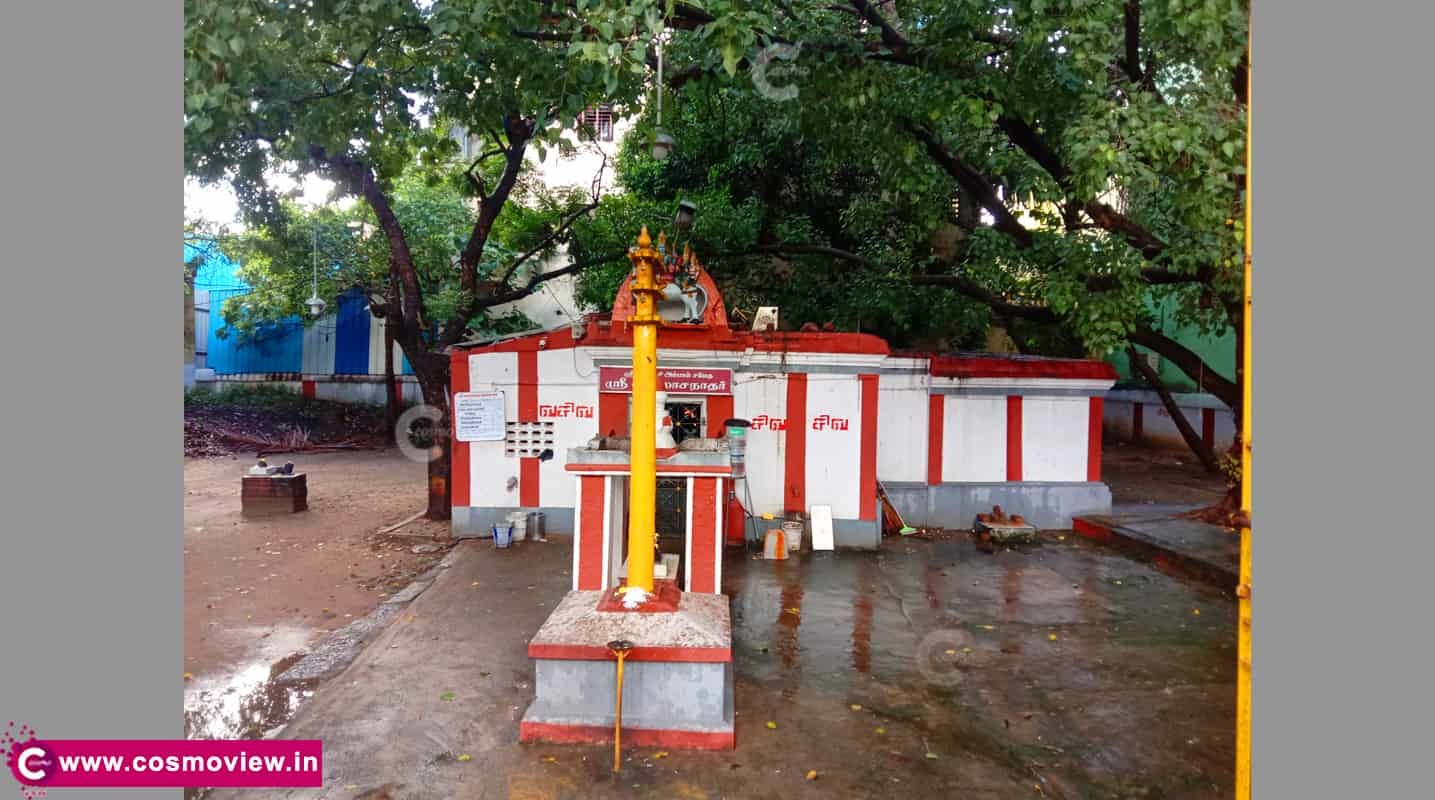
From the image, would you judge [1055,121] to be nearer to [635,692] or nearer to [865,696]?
[865,696]

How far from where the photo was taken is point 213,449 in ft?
61.9

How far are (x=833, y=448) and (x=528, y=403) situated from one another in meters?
4.34

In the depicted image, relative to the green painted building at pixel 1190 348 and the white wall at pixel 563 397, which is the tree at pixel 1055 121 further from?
the green painted building at pixel 1190 348

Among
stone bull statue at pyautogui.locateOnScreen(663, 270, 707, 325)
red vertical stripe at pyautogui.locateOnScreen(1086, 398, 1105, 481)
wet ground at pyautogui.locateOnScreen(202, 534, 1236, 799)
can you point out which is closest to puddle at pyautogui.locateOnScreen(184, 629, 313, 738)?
wet ground at pyautogui.locateOnScreen(202, 534, 1236, 799)

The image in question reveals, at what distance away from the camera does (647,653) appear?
452 cm

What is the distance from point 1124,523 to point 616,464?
881 cm

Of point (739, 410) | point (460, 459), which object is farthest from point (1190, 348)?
point (460, 459)

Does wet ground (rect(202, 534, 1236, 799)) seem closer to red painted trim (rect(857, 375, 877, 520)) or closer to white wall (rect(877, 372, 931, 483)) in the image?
red painted trim (rect(857, 375, 877, 520))

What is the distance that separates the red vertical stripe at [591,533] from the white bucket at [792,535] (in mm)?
4609

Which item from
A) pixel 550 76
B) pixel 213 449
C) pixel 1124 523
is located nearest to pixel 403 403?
pixel 213 449

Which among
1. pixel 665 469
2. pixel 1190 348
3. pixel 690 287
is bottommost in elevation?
pixel 665 469

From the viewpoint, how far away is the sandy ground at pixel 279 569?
661cm

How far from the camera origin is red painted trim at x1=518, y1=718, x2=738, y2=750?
463cm

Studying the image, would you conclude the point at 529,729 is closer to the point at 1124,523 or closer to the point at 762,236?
the point at 1124,523
